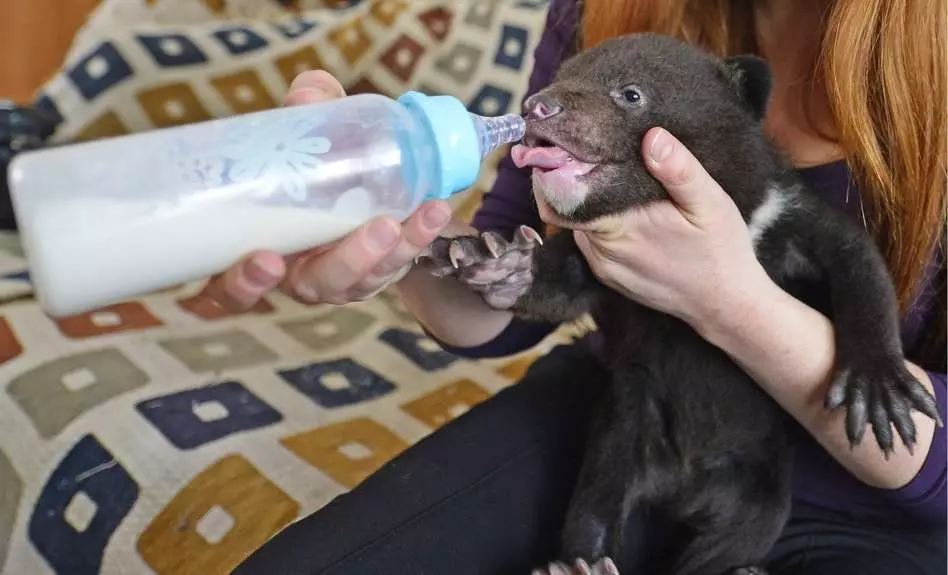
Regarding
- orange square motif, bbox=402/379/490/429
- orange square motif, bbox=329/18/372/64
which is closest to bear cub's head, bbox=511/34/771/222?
orange square motif, bbox=402/379/490/429

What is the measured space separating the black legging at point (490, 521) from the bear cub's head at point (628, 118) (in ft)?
1.19

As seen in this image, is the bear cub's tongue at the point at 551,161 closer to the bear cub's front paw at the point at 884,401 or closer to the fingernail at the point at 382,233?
the fingernail at the point at 382,233

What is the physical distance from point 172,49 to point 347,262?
6.14 feet

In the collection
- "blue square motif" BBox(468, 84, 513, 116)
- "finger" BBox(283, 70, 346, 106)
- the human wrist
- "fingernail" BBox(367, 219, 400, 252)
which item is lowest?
"blue square motif" BBox(468, 84, 513, 116)

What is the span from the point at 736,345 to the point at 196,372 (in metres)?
1.12

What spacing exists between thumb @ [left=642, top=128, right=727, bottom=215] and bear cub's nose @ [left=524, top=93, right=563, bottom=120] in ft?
0.33

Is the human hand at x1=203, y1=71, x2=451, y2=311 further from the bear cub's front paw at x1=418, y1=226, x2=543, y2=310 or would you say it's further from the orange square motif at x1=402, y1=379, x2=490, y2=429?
the orange square motif at x1=402, y1=379, x2=490, y2=429

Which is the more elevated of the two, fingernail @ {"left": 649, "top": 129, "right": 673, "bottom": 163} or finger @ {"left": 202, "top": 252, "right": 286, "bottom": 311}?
fingernail @ {"left": 649, "top": 129, "right": 673, "bottom": 163}

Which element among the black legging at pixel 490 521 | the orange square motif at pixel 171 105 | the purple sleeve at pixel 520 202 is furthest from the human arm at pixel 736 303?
the orange square motif at pixel 171 105

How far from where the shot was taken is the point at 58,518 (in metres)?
1.46

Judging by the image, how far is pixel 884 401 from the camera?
961 millimetres

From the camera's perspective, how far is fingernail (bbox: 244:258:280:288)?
0.71m

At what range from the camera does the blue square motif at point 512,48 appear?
2223mm

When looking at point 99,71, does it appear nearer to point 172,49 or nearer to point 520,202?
point 172,49
